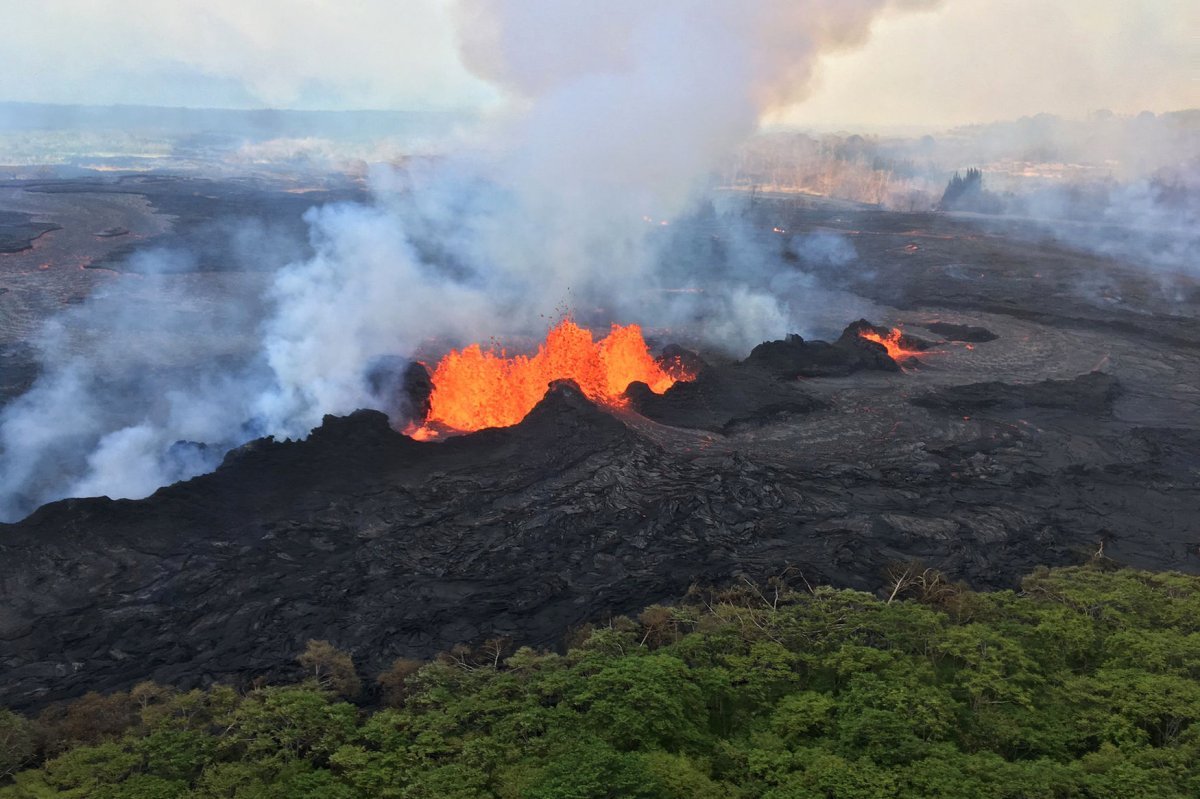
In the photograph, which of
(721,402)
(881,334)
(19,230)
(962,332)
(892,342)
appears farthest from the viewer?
(19,230)

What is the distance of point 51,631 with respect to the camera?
18.6 meters

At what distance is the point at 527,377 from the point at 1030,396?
23881 mm

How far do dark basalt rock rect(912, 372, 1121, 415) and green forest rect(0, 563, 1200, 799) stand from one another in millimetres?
18193

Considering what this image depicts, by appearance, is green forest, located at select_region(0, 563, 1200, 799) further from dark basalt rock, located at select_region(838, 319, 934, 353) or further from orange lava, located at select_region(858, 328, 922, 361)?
orange lava, located at select_region(858, 328, 922, 361)

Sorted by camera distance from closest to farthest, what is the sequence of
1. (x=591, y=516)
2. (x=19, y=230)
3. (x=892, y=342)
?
1. (x=591, y=516)
2. (x=892, y=342)
3. (x=19, y=230)

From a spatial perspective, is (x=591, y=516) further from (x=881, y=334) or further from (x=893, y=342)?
(x=893, y=342)

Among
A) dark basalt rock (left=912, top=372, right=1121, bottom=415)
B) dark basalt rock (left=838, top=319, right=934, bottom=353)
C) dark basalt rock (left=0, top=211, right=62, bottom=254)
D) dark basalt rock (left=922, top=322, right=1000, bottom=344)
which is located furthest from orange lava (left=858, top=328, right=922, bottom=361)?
dark basalt rock (left=0, top=211, right=62, bottom=254)

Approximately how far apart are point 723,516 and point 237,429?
17.7 m

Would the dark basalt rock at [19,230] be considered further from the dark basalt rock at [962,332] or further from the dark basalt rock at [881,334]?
the dark basalt rock at [962,332]

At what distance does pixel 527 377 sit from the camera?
3384cm

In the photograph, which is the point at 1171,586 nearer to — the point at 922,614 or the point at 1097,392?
the point at 922,614

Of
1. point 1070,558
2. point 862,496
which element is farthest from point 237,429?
point 1070,558

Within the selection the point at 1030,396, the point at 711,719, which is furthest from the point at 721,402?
the point at 711,719

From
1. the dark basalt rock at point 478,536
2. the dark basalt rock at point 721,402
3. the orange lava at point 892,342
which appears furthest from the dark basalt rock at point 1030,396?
the orange lava at point 892,342
